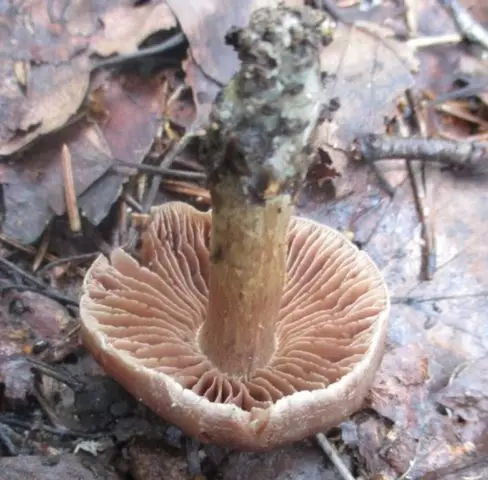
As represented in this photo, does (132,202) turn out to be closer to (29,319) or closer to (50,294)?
(50,294)

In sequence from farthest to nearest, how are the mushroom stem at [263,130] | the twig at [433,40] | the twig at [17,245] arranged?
the twig at [433,40] < the twig at [17,245] < the mushroom stem at [263,130]

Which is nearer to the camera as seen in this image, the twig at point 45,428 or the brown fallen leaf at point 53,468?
the brown fallen leaf at point 53,468

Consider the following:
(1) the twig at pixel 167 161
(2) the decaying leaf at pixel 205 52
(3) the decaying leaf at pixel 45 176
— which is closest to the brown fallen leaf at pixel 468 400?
(1) the twig at pixel 167 161

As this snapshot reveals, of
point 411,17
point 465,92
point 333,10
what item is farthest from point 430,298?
point 411,17

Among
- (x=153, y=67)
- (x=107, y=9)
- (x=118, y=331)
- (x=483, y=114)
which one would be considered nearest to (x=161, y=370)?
(x=118, y=331)

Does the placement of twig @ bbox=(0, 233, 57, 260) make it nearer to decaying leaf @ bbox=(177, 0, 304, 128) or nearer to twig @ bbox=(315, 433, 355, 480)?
decaying leaf @ bbox=(177, 0, 304, 128)

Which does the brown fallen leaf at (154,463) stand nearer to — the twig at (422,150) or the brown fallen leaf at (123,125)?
the brown fallen leaf at (123,125)
